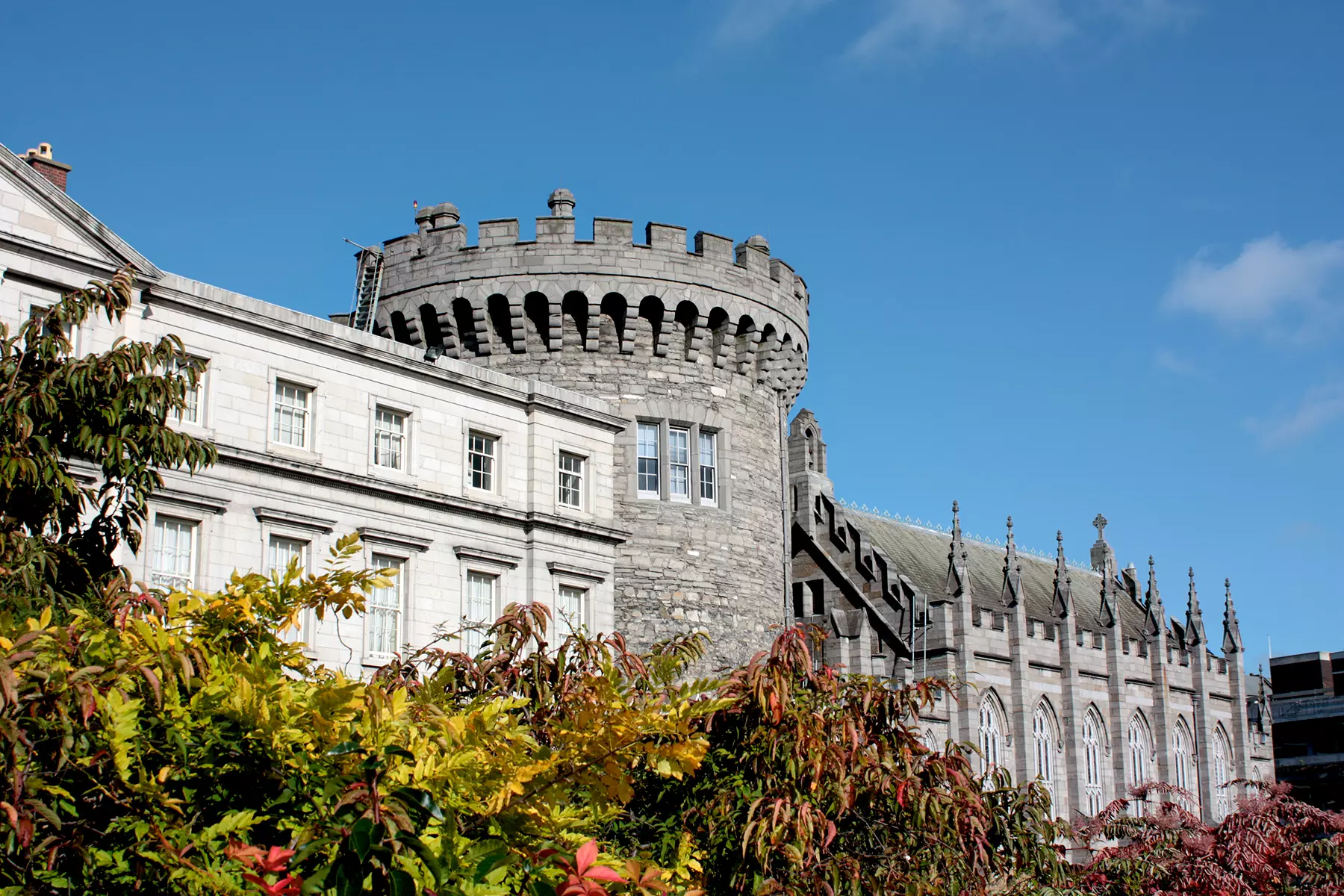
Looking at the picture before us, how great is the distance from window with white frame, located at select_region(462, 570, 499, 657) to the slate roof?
18.7 m

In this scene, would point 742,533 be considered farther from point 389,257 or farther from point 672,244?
point 389,257

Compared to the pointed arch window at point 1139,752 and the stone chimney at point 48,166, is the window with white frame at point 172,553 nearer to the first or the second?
the stone chimney at point 48,166

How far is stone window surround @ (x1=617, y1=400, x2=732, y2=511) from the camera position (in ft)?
113

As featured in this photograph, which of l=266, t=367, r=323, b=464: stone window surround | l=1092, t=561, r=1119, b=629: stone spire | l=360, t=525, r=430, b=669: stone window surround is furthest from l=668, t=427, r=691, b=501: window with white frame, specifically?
l=1092, t=561, r=1119, b=629: stone spire

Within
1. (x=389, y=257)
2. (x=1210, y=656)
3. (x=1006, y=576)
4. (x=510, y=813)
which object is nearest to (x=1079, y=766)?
(x=1006, y=576)

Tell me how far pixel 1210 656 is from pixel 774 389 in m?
31.5

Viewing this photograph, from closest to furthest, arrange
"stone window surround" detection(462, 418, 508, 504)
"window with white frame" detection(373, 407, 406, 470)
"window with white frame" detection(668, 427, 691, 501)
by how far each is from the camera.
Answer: "window with white frame" detection(373, 407, 406, 470) → "stone window surround" detection(462, 418, 508, 504) → "window with white frame" detection(668, 427, 691, 501)

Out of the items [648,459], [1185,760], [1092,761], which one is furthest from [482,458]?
[1185,760]

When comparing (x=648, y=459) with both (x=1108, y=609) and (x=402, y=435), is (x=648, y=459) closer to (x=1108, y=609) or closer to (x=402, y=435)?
(x=402, y=435)

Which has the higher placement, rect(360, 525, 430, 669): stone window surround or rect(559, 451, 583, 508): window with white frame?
rect(559, 451, 583, 508): window with white frame

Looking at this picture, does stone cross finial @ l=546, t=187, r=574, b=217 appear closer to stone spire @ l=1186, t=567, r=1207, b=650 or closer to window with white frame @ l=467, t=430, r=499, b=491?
window with white frame @ l=467, t=430, r=499, b=491

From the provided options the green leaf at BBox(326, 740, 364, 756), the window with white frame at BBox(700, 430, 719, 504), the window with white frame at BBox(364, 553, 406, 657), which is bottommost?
the green leaf at BBox(326, 740, 364, 756)

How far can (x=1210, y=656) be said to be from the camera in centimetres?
6078

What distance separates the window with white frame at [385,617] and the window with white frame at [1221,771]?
3950 centimetres
